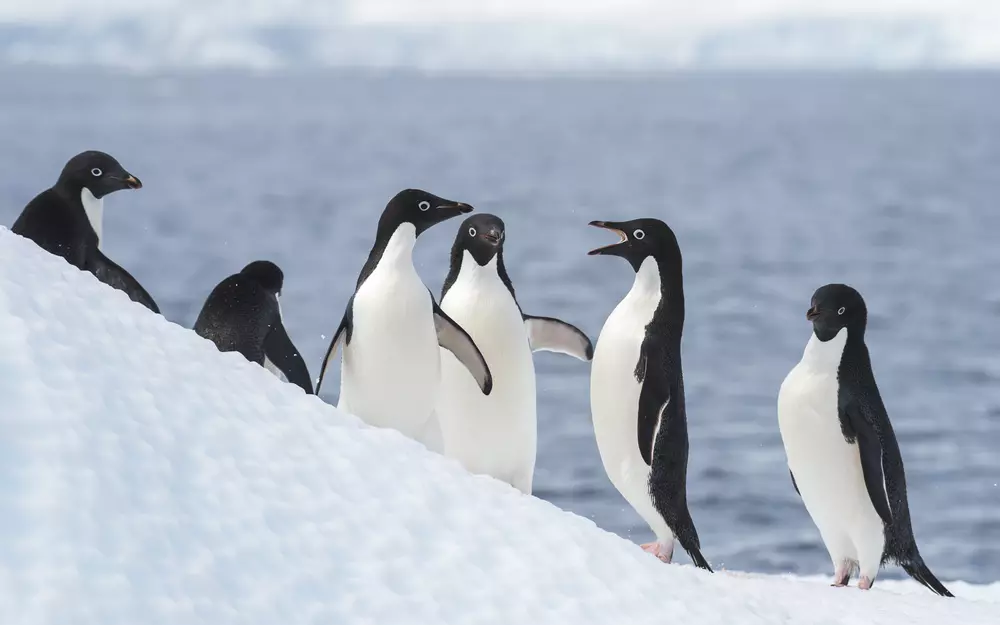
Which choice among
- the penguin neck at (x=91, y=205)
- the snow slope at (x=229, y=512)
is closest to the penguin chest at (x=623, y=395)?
the snow slope at (x=229, y=512)

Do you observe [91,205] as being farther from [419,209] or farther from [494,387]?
[494,387]

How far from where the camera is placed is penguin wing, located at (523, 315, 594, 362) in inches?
198

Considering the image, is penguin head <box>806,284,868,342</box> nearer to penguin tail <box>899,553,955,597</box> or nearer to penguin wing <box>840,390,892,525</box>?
penguin wing <box>840,390,892,525</box>

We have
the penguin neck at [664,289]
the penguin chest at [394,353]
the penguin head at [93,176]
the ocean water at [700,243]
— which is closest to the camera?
the penguin chest at [394,353]

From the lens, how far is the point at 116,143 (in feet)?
249

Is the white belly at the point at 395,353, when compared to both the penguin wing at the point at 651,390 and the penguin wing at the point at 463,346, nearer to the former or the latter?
the penguin wing at the point at 463,346

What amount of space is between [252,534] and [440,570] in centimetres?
32

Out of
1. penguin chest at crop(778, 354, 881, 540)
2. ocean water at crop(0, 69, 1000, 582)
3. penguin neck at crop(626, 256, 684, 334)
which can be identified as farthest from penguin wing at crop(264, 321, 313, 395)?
ocean water at crop(0, 69, 1000, 582)

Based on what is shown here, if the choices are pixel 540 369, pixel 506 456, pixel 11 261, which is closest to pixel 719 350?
pixel 540 369

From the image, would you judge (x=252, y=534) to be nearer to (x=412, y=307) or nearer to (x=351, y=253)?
(x=412, y=307)

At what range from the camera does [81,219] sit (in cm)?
457

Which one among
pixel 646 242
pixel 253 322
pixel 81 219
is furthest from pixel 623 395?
pixel 81 219

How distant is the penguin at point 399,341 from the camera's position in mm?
4277

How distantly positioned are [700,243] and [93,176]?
105 ft
